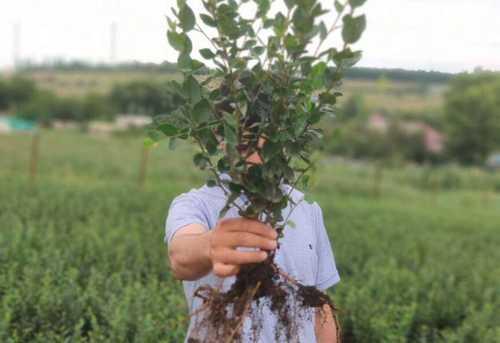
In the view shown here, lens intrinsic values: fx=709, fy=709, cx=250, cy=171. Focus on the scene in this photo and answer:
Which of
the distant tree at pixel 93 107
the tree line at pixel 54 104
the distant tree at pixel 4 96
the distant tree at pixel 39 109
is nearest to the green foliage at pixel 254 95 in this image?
the tree line at pixel 54 104

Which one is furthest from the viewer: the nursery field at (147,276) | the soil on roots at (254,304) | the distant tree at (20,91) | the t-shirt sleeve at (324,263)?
the distant tree at (20,91)

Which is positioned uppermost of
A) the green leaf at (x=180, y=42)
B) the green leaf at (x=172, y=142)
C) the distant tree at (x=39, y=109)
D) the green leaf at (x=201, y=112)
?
the green leaf at (x=180, y=42)

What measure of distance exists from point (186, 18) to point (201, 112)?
0.23 m

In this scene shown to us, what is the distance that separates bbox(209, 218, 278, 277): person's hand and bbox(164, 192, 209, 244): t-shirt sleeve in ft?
1.14

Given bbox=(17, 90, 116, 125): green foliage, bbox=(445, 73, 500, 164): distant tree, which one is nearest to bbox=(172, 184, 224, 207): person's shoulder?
bbox=(445, 73, 500, 164): distant tree

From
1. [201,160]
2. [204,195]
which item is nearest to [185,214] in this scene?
[204,195]

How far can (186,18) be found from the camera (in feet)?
5.61

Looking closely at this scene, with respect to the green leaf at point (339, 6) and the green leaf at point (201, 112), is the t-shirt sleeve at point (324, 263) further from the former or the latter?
the green leaf at point (339, 6)

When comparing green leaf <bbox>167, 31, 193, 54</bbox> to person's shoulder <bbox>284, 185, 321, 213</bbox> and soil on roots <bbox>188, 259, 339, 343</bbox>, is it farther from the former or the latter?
person's shoulder <bbox>284, 185, 321, 213</bbox>

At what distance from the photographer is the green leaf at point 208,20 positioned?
175 centimetres

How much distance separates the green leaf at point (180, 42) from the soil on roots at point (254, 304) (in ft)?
1.97

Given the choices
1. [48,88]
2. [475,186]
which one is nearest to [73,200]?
[475,186]

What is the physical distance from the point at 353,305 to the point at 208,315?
3.00 metres

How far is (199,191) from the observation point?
224 cm
